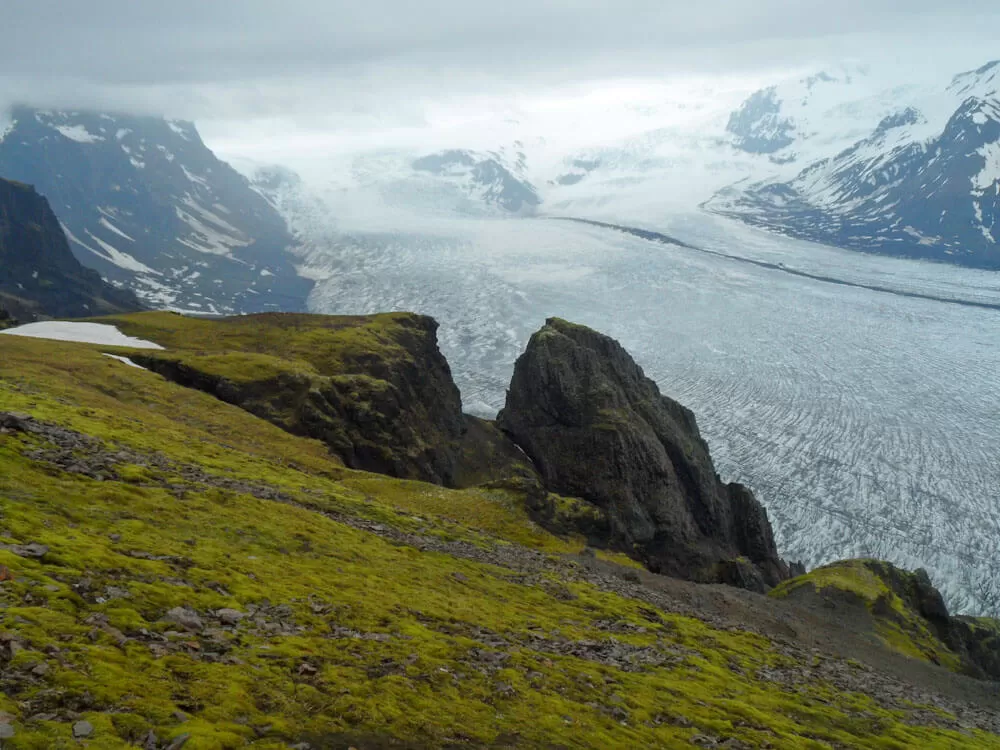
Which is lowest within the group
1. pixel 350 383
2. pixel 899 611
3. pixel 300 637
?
pixel 899 611

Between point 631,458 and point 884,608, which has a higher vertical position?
point 631,458

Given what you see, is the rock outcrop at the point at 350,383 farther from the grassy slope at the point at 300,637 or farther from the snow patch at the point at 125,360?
the grassy slope at the point at 300,637

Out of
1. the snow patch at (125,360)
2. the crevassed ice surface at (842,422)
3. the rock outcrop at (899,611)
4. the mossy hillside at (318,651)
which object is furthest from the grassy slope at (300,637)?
the crevassed ice surface at (842,422)

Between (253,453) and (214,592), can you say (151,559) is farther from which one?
(253,453)

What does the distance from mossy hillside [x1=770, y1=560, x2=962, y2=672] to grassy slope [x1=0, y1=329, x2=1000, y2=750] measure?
27.2 meters

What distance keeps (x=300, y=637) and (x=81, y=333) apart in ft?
220

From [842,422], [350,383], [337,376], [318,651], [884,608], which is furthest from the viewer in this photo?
[842,422]

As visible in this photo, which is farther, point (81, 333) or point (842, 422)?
point (842, 422)

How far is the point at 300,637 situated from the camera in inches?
758

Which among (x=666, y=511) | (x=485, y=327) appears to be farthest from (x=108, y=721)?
(x=485, y=327)

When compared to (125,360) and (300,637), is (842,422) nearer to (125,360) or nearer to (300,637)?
(125,360)

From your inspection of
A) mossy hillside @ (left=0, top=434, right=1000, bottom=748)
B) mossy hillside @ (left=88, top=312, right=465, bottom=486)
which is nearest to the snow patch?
mossy hillside @ (left=88, top=312, right=465, bottom=486)

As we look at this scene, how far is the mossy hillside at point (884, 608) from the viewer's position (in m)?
57.2

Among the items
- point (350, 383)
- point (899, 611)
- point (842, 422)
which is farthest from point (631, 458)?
point (842, 422)
